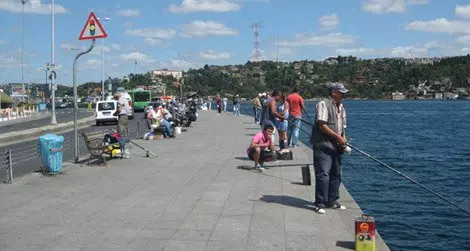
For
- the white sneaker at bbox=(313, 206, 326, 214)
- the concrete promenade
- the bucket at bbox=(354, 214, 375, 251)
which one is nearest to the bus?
the concrete promenade

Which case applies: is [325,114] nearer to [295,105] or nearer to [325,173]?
[325,173]

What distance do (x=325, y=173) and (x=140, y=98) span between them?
52511 mm

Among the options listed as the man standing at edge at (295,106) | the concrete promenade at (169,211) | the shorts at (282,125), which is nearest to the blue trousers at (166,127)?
the man standing at edge at (295,106)

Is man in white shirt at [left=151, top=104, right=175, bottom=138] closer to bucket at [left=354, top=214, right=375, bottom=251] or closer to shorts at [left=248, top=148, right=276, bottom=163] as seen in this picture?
shorts at [left=248, top=148, right=276, bottom=163]

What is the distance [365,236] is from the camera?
236 inches

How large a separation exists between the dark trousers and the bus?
5136 cm

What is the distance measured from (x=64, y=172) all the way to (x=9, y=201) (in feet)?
9.69

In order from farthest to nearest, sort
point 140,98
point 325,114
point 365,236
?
point 140,98, point 325,114, point 365,236

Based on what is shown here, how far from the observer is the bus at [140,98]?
191 feet

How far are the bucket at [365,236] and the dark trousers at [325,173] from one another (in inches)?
70.3

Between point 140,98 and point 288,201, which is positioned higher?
point 140,98

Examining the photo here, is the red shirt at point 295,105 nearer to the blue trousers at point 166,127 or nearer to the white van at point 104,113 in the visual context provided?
the blue trousers at point 166,127

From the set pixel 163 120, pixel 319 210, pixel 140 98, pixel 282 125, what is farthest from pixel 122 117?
pixel 140 98

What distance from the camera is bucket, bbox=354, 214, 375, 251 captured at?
596cm
